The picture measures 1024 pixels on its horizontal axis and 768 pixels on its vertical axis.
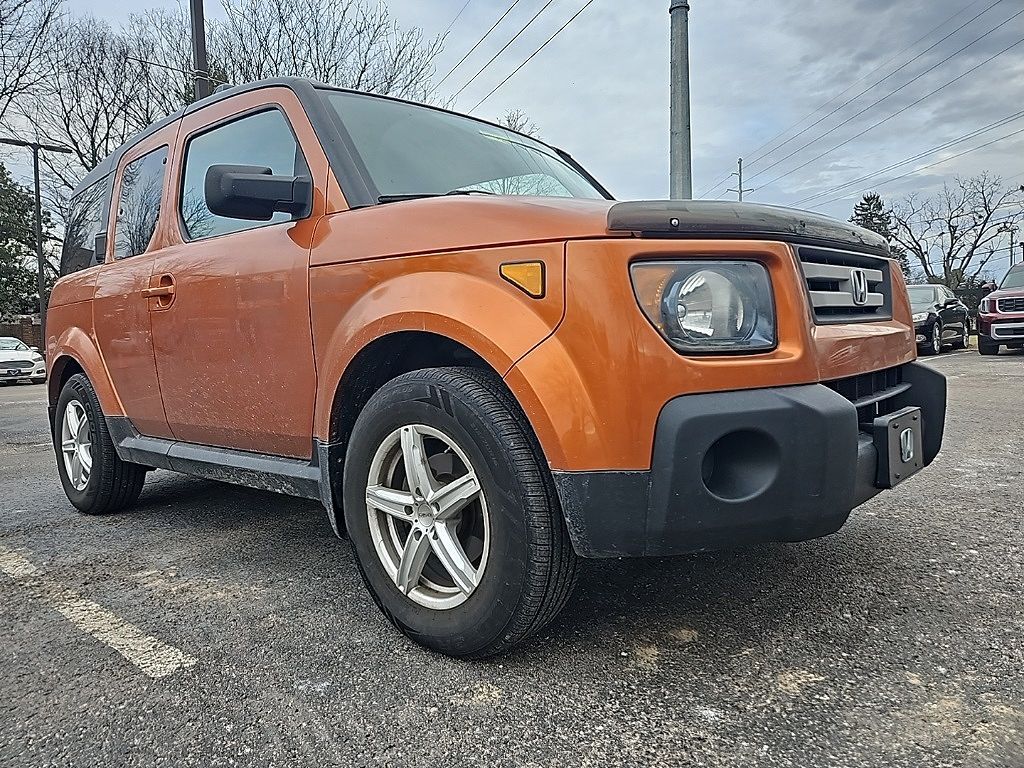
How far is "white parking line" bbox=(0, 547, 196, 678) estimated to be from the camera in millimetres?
2061

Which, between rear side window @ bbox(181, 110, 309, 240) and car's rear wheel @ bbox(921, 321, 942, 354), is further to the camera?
car's rear wheel @ bbox(921, 321, 942, 354)

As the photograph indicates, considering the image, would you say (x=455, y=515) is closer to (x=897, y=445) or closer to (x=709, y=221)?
(x=709, y=221)

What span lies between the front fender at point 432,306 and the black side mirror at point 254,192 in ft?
0.79

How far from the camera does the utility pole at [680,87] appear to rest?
7355mm

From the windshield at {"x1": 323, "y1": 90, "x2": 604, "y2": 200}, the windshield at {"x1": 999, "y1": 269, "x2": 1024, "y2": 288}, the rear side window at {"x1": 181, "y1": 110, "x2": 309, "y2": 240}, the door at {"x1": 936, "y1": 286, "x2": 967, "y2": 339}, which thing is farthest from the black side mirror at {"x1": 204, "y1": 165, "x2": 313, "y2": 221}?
the door at {"x1": 936, "y1": 286, "x2": 967, "y2": 339}

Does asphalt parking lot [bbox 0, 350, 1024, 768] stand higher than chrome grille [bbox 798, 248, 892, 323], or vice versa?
chrome grille [bbox 798, 248, 892, 323]

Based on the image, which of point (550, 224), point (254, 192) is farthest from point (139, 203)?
point (550, 224)

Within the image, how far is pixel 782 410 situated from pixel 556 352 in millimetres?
543

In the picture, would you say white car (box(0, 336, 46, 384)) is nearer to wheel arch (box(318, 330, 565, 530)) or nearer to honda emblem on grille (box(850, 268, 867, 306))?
wheel arch (box(318, 330, 565, 530))

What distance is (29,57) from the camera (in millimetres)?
19000

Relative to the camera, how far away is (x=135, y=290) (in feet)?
10.7

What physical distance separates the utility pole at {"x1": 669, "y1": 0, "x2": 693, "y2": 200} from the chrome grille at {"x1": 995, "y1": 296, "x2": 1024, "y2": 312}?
9.36 meters

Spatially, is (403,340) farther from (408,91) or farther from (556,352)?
(408,91)

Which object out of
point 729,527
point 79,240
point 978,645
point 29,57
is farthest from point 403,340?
point 29,57
